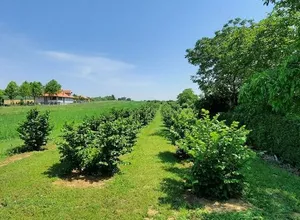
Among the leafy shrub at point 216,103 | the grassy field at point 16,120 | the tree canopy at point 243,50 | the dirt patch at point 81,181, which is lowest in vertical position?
the dirt patch at point 81,181

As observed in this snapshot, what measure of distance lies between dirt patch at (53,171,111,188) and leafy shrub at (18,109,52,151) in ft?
14.0

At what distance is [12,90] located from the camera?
72625 mm

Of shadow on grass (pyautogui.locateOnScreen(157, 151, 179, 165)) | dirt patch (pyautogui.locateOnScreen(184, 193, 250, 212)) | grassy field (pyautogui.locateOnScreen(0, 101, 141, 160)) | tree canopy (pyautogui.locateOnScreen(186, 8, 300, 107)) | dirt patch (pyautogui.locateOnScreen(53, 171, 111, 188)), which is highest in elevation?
tree canopy (pyautogui.locateOnScreen(186, 8, 300, 107))

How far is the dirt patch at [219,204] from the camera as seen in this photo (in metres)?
5.35

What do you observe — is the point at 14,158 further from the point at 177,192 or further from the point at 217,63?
the point at 217,63

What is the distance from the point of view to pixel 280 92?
3744 mm

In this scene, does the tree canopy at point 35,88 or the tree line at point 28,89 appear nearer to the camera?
the tree line at point 28,89

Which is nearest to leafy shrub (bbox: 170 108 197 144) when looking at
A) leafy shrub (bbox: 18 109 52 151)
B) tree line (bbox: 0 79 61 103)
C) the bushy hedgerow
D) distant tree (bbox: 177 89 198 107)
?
the bushy hedgerow

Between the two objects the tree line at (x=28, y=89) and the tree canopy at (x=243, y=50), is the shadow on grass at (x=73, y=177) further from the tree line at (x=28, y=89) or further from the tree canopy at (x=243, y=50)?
the tree line at (x=28, y=89)

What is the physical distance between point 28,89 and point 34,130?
73110mm

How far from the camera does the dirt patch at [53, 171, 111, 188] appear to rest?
21.1 ft

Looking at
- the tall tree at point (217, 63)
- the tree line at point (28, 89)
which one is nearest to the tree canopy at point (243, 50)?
the tall tree at point (217, 63)

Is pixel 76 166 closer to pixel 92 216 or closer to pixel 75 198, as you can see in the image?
pixel 75 198

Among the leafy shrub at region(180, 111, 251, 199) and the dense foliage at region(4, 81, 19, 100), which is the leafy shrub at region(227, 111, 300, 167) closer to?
the leafy shrub at region(180, 111, 251, 199)
